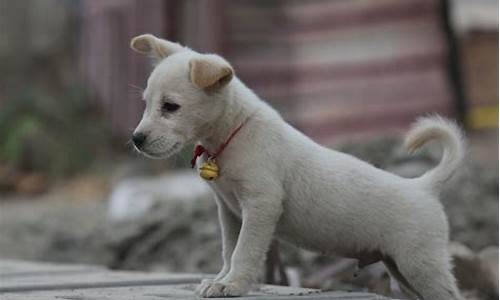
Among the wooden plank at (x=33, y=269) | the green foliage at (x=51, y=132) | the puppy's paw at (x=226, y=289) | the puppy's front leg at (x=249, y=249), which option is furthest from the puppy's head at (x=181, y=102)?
the green foliage at (x=51, y=132)

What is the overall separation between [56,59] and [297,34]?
30.1ft

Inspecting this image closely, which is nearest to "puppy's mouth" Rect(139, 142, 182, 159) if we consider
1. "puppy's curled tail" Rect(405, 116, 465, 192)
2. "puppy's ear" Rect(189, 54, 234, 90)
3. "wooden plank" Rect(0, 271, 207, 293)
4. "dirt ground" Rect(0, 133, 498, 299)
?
"puppy's ear" Rect(189, 54, 234, 90)

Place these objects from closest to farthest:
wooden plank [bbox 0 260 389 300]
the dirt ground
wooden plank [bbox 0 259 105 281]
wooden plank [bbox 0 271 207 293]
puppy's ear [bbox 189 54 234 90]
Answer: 1. puppy's ear [bbox 189 54 234 90]
2. wooden plank [bbox 0 260 389 300]
3. wooden plank [bbox 0 271 207 293]
4. wooden plank [bbox 0 259 105 281]
5. the dirt ground

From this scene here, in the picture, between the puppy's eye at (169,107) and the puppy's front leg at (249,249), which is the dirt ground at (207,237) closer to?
the puppy's front leg at (249,249)

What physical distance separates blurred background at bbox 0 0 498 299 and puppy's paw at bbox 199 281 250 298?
0.90 meters

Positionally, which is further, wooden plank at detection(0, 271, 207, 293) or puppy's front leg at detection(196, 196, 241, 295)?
wooden plank at detection(0, 271, 207, 293)

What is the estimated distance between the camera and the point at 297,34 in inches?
383

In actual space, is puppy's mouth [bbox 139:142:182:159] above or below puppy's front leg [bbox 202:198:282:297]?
above

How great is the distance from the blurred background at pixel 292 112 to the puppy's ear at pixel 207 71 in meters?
1.22

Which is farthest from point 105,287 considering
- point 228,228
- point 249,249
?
point 249,249

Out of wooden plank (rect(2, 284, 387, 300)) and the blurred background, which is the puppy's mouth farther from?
the blurred background

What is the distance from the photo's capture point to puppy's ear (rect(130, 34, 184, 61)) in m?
4.04

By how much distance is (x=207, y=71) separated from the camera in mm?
3717

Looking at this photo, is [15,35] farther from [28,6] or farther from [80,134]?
[80,134]
